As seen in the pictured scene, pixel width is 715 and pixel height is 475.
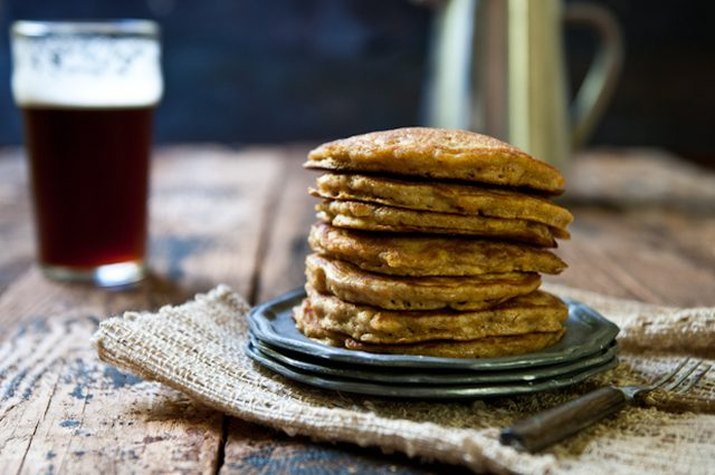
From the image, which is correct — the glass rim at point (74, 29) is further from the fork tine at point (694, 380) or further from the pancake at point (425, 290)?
the fork tine at point (694, 380)

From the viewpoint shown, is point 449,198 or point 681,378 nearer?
point 449,198

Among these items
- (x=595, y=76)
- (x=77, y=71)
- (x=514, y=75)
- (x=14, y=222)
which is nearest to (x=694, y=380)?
(x=77, y=71)

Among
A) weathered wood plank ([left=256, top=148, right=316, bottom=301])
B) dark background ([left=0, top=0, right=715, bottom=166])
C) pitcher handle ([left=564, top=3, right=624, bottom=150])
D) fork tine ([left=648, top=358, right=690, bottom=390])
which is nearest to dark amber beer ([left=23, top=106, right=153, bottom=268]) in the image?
weathered wood plank ([left=256, top=148, right=316, bottom=301])

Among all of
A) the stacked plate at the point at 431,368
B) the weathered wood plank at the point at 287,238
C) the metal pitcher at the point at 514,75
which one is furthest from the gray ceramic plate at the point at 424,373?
the metal pitcher at the point at 514,75

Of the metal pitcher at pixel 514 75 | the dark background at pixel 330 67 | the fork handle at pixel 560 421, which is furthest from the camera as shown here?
the dark background at pixel 330 67

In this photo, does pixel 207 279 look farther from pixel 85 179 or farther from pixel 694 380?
pixel 694 380
